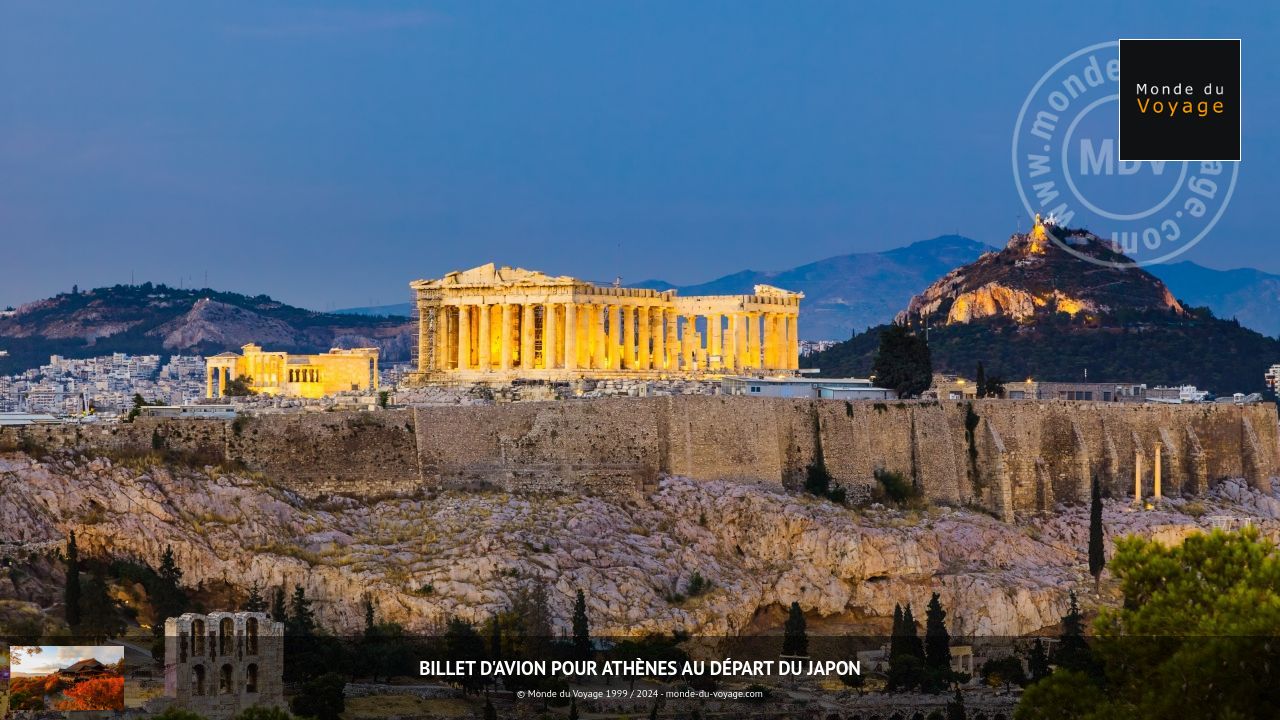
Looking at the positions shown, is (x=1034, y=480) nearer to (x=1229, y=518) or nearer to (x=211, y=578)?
(x=1229, y=518)

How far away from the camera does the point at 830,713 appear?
5528cm

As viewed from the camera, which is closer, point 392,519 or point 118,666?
point 118,666

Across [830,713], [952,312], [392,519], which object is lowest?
[830,713]

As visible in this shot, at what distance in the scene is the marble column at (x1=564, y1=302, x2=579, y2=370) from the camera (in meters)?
76.0

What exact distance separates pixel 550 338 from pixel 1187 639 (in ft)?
132

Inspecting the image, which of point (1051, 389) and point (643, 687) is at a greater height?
point (1051, 389)

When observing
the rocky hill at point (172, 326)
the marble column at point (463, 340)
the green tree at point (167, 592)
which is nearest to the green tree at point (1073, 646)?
the green tree at point (167, 592)

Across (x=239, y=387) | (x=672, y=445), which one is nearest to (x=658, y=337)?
(x=239, y=387)

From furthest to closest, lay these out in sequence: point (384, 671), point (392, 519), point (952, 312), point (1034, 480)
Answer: point (952, 312)
point (1034, 480)
point (392, 519)
point (384, 671)

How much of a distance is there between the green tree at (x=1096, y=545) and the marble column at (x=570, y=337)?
1724cm

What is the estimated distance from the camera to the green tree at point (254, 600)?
177ft

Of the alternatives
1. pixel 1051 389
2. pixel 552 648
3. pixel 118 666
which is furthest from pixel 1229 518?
pixel 118 666

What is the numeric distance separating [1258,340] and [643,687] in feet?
276

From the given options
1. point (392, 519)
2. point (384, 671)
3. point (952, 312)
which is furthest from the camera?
point (952, 312)
